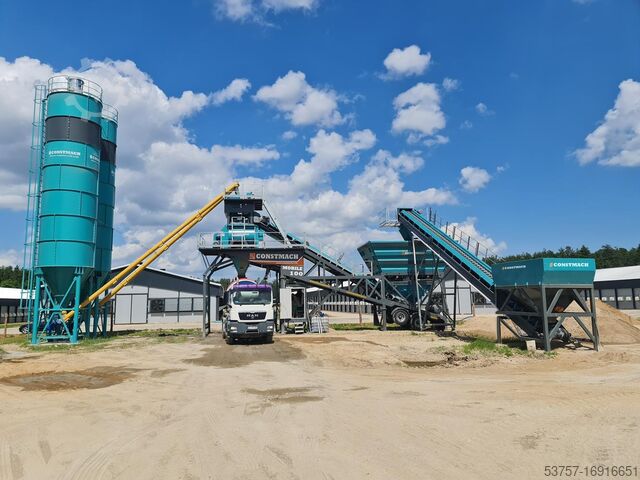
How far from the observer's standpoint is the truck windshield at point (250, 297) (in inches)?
883

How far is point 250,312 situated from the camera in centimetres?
2236

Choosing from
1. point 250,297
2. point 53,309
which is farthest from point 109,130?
point 250,297

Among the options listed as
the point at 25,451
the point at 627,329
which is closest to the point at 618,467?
the point at 25,451

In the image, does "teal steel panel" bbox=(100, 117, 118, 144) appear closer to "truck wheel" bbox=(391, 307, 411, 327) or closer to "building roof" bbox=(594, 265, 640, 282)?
"truck wheel" bbox=(391, 307, 411, 327)

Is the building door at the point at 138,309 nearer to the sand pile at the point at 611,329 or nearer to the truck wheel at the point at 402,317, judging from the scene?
the truck wheel at the point at 402,317

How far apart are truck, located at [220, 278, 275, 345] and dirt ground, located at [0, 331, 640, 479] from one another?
18.9ft

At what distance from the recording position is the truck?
2222 cm

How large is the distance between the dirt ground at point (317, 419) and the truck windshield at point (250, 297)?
6.14 m

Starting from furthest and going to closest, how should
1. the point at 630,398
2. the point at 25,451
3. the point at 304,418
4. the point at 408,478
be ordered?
the point at 630,398
the point at 304,418
the point at 25,451
the point at 408,478

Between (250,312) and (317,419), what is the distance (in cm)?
1426

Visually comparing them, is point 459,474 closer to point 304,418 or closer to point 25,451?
point 304,418

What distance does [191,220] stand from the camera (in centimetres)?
3031

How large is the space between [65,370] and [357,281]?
71.3 ft

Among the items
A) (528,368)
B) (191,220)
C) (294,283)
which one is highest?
(191,220)
